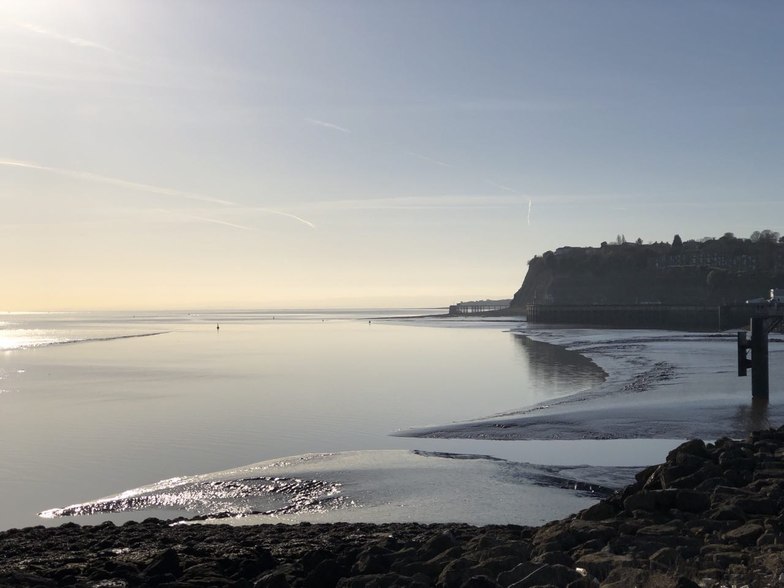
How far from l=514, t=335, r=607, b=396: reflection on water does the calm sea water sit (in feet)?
0.28

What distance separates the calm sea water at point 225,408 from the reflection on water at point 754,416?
5867 millimetres

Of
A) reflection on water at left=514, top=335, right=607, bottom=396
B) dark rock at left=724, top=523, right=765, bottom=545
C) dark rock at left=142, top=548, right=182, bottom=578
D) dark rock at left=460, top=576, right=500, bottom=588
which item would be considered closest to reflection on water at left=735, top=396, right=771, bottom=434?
reflection on water at left=514, top=335, right=607, bottom=396

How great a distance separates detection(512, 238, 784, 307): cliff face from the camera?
154 m

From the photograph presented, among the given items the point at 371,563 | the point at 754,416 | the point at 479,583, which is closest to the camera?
the point at 479,583

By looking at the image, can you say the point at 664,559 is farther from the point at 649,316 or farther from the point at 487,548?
the point at 649,316

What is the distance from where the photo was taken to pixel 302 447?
2089cm

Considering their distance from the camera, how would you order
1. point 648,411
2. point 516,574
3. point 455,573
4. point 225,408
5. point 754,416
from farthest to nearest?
→ point 225,408
point 648,411
point 754,416
point 455,573
point 516,574

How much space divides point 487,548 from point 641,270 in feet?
552

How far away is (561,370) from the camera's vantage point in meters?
41.1

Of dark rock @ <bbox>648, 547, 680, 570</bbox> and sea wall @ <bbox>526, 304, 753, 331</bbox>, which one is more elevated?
sea wall @ <bbox>526, 304, 753, 331</bbox>

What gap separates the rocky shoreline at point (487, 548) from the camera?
26.7 ft

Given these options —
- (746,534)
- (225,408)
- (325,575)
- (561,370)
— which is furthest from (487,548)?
(561,370)

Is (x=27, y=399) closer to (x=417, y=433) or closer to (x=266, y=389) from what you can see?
(x=266, y=389)

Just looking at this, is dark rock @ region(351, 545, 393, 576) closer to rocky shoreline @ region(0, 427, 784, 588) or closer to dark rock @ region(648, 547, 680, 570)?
rocky shoreline @ region(0, 427, 784, 588)
